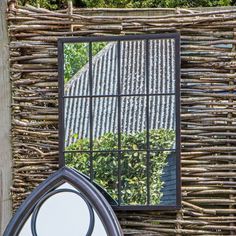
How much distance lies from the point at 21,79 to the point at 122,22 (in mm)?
665

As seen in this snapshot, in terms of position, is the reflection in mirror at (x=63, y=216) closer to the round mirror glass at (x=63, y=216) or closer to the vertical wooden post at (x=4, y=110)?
the round mirror glass at (x=63, y=216)

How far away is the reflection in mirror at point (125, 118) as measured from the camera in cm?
333

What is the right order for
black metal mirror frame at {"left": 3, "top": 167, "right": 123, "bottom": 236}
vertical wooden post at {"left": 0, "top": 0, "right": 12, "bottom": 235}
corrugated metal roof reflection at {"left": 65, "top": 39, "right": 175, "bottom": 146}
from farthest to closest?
vertical wooden post at {"left": 0, "top": 0, "right": 12, "bottom": 235}
corrugated metal roof reflection at {"left": 65, "top": 39, "right": 175, "bottom": 146}
black metal mirror frame at {"left": 3, "top": 167, "right": 123, "bottom": 236}

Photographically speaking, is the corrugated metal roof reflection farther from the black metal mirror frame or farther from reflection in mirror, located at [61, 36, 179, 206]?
the black metal mirror frame

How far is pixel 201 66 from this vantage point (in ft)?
11.1

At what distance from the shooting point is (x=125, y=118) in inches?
132

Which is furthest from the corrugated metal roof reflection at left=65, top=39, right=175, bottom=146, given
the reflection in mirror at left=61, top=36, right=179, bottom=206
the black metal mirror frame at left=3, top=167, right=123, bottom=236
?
the black metal mirror frame at left=3, top=167, right=123, bottom=236

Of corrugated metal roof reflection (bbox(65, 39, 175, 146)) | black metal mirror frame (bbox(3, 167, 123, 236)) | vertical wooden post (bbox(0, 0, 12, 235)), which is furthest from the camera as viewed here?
vertical wooden post (bbox(0, 0, 12, 235))

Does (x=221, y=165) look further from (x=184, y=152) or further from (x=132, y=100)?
(x=132, y=100)

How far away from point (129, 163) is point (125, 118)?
251 millimetres

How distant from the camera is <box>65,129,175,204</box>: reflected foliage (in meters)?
3.35

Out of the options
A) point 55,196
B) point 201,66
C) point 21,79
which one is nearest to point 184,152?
point 201,66

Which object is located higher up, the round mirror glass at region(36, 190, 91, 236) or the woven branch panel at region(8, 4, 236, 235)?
the woven branch panel at region(8, 4, 236, 235)

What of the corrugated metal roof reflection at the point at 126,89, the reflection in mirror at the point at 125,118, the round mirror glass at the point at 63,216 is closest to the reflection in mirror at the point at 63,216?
the round mirror glass at the point at 63,216
